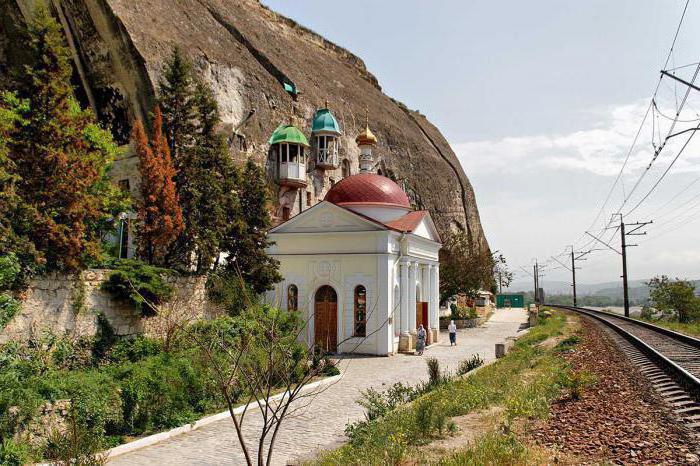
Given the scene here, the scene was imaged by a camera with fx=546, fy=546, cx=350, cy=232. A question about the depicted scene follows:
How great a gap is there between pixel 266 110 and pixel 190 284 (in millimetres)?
19432

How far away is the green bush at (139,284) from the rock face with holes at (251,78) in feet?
40.8

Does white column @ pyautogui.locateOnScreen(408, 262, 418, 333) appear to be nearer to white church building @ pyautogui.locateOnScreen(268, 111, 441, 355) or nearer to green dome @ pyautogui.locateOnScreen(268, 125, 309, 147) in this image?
white church building @ pyautogui.locateOnScreen(268, 111, 441, 355)

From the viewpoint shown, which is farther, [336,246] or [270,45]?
[270,45]

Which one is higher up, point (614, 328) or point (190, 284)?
point (190, 284)

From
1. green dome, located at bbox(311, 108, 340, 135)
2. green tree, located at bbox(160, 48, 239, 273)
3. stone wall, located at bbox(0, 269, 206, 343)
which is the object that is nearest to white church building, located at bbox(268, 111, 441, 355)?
green tree, located at bbox(160, 48, 239, 273)

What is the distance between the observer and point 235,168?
22.8 m

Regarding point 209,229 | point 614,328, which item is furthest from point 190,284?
point 614,328

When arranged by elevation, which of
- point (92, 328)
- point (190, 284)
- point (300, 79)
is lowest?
point (92, 328)

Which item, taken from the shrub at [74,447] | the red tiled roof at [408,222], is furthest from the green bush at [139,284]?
the red tiled roof at [408,222]

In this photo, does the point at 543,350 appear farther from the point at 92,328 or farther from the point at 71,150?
the point at 71,150

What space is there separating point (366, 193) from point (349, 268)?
5079 mm

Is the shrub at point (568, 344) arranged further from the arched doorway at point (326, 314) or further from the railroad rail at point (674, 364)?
the arched doorway at point (326, 314)

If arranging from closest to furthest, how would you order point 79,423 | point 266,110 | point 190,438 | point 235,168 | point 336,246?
1. point 79,423
2. point 190,438
3. point 235,168
4. point 336,246
5. point 266,110

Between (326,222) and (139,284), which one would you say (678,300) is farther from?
(139,284)
